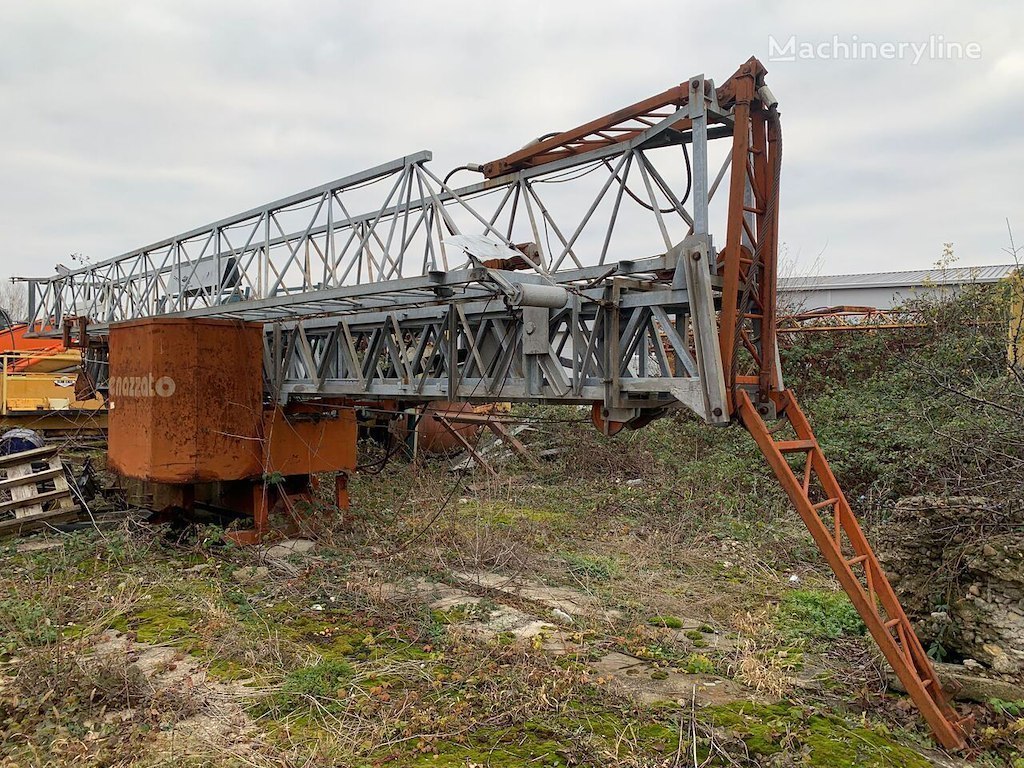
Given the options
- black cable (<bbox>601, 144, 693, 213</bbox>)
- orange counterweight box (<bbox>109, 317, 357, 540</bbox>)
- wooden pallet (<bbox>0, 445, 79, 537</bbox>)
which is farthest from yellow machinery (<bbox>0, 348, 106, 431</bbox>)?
black cable (<bbox>601, 144, 693, 213</bbox>)

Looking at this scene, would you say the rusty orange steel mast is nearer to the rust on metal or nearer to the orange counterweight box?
the orange counterweight box

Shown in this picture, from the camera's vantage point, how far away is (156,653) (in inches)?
241

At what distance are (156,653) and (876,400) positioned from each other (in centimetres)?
1243

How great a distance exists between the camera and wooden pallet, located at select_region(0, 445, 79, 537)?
374 inches

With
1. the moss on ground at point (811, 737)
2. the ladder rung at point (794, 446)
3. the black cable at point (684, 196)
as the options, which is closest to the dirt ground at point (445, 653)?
the moss on ground at point (811, 737)

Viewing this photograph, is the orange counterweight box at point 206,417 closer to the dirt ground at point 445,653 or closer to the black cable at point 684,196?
the dirt ground at point 445,653

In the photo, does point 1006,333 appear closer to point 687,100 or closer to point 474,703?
point 687,100

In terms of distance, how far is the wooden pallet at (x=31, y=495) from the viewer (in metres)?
9.51

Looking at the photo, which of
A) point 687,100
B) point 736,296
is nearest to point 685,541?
point 736,296

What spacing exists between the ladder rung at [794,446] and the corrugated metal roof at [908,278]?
7.45 m

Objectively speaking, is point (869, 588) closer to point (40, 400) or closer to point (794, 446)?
point (794, 446)

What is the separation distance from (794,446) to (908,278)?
31872 mm

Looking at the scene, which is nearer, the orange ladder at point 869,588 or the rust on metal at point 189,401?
the orange ladder at point 869,588

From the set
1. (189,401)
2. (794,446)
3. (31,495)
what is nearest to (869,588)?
(794,446)
